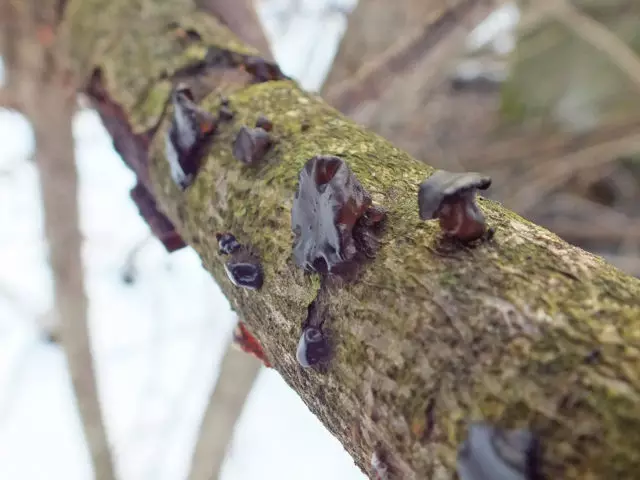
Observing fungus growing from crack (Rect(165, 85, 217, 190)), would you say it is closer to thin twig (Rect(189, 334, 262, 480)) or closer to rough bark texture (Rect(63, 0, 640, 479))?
rough bark texture (Rect(63, 0, 640, 479))

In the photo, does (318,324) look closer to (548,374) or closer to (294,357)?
(294,357)

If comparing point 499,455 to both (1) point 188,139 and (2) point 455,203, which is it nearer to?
(2) point 455,203

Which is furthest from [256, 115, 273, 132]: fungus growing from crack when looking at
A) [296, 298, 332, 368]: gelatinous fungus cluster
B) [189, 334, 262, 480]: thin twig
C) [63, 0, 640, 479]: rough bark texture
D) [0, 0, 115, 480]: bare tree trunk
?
[189, 334, 262, 480]: thin twig

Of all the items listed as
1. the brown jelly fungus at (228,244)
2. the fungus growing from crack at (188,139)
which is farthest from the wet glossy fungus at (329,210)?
the fungus growing from crack at (188,139)

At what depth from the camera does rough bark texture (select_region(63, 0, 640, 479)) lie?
0.29 m

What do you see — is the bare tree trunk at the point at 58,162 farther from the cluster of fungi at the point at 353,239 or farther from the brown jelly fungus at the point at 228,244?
the cluster of fungi at the point at 353,239

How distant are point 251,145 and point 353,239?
0.18 metres

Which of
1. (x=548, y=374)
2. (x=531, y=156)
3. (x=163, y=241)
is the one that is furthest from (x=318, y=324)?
(x=531, y=156)

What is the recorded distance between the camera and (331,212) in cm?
40

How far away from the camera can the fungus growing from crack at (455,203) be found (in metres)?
0.36

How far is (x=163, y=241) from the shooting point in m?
0.80

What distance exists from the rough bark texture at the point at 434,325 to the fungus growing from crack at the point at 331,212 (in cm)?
2

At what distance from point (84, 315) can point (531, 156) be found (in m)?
2.11

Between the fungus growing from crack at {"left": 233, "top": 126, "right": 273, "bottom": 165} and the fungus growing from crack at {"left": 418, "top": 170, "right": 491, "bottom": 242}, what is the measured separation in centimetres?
22
